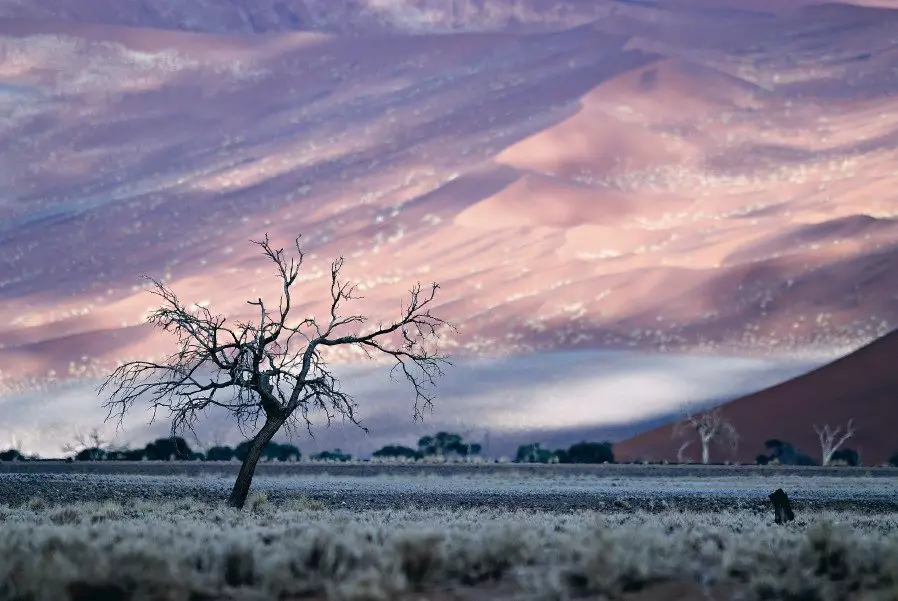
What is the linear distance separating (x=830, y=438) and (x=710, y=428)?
34.7 ft

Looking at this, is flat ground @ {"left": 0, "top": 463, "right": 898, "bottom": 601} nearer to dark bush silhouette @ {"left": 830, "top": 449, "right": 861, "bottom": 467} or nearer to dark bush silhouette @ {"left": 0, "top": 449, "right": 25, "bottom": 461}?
dark bush silhouette @ {"left": 0, "top": 449, "right": 25, "bottom": 461}

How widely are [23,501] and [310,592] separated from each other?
20.9 metres

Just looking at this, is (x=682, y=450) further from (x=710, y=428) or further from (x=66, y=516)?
(x=66, y=516)

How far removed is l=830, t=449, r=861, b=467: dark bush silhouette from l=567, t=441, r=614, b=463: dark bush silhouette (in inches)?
733

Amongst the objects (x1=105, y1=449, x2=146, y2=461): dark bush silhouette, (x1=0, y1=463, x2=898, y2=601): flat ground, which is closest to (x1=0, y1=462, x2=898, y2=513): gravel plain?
(x1=0, y1=463, x2=898, y2=601): flat ground

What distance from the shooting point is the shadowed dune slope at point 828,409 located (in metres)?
115

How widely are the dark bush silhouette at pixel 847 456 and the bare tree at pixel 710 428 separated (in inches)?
338

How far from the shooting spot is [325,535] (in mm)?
15219

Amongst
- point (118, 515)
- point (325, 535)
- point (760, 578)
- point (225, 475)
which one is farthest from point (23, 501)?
point (225, 475)

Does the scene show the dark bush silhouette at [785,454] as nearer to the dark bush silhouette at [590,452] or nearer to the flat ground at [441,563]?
the dark bush silhouette at [590,452]

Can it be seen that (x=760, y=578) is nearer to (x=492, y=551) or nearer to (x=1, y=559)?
(x=492, y=551)

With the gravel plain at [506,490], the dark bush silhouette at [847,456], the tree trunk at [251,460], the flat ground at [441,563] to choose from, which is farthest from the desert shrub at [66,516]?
the dark bush silhouette at [847,456]

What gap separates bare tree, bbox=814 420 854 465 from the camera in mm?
105431

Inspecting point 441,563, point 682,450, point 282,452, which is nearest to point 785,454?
point 682,450
